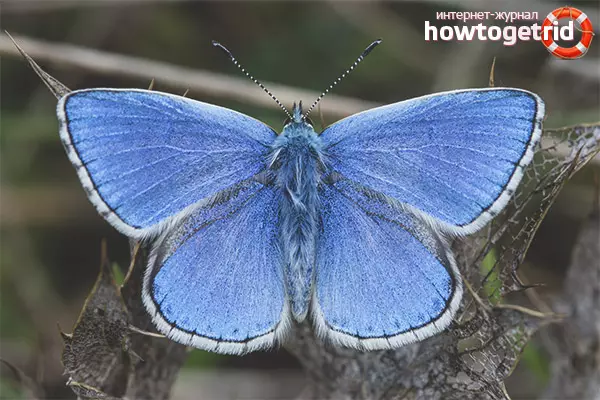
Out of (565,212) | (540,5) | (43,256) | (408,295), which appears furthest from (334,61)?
(408,295)

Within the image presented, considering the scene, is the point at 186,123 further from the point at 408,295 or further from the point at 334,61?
the point at 334,61

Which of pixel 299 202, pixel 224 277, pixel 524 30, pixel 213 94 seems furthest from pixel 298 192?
pixel 524 30

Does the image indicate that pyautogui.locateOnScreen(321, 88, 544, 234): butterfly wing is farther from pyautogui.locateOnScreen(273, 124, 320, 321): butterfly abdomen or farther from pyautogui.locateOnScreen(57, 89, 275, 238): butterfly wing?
pyautogui.locateOnScreen(57, 89, 275, 238): butterfly wing

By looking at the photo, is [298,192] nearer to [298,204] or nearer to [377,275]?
[298,204]

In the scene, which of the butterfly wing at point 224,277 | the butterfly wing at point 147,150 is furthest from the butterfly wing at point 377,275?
the butterfly wing at point 147,150

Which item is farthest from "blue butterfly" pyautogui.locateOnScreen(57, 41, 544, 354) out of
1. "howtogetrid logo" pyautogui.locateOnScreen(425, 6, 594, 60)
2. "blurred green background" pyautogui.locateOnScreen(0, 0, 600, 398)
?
"howtogetrid logo" pyautogui.locateOnScreen(425, 6, 594, 60)

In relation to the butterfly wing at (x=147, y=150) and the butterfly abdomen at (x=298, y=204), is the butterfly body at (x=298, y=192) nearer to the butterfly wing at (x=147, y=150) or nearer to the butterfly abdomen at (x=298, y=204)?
the butterfly abdomen at (x=298, y=204)
